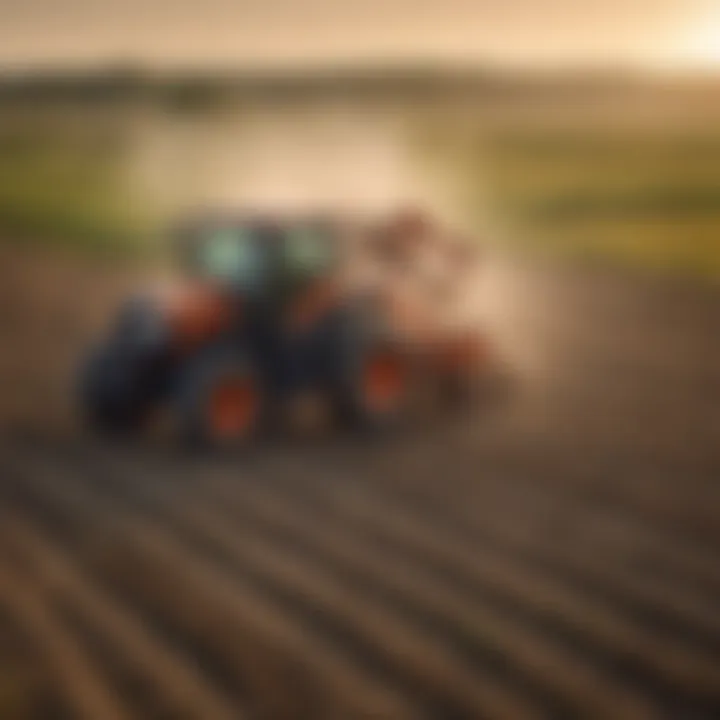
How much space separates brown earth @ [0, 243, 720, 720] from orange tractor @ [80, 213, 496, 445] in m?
0.03

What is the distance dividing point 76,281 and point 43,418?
0.39 feet

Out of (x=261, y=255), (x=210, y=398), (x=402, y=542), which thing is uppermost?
(x=261, y=255)

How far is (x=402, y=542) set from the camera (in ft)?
3.49

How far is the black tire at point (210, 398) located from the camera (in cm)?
104

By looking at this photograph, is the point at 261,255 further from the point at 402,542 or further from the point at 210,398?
the point at 402,542

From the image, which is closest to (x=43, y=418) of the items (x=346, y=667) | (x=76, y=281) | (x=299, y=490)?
(x=76, y=281)

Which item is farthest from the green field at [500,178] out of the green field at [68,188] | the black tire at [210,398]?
the black tire at [210,398]

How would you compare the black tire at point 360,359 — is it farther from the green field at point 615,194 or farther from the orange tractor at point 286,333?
the green field at point 615,194

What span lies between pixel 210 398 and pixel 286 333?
90 mm

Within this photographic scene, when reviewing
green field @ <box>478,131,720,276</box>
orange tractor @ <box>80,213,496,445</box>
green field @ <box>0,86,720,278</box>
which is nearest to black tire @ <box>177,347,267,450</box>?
orange tractor @ <box>80,213,496,445</box>

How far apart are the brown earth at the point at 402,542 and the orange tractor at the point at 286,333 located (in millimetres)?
29

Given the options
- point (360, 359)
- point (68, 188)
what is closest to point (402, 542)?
point (360, 359)

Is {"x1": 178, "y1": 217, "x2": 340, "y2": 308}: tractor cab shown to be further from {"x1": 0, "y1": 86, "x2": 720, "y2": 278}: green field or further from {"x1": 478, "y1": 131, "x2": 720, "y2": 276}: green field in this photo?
{"x1": 478, "y1": 131, "x2": 720, "y2": 276}: green field

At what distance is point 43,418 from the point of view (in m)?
1.05
